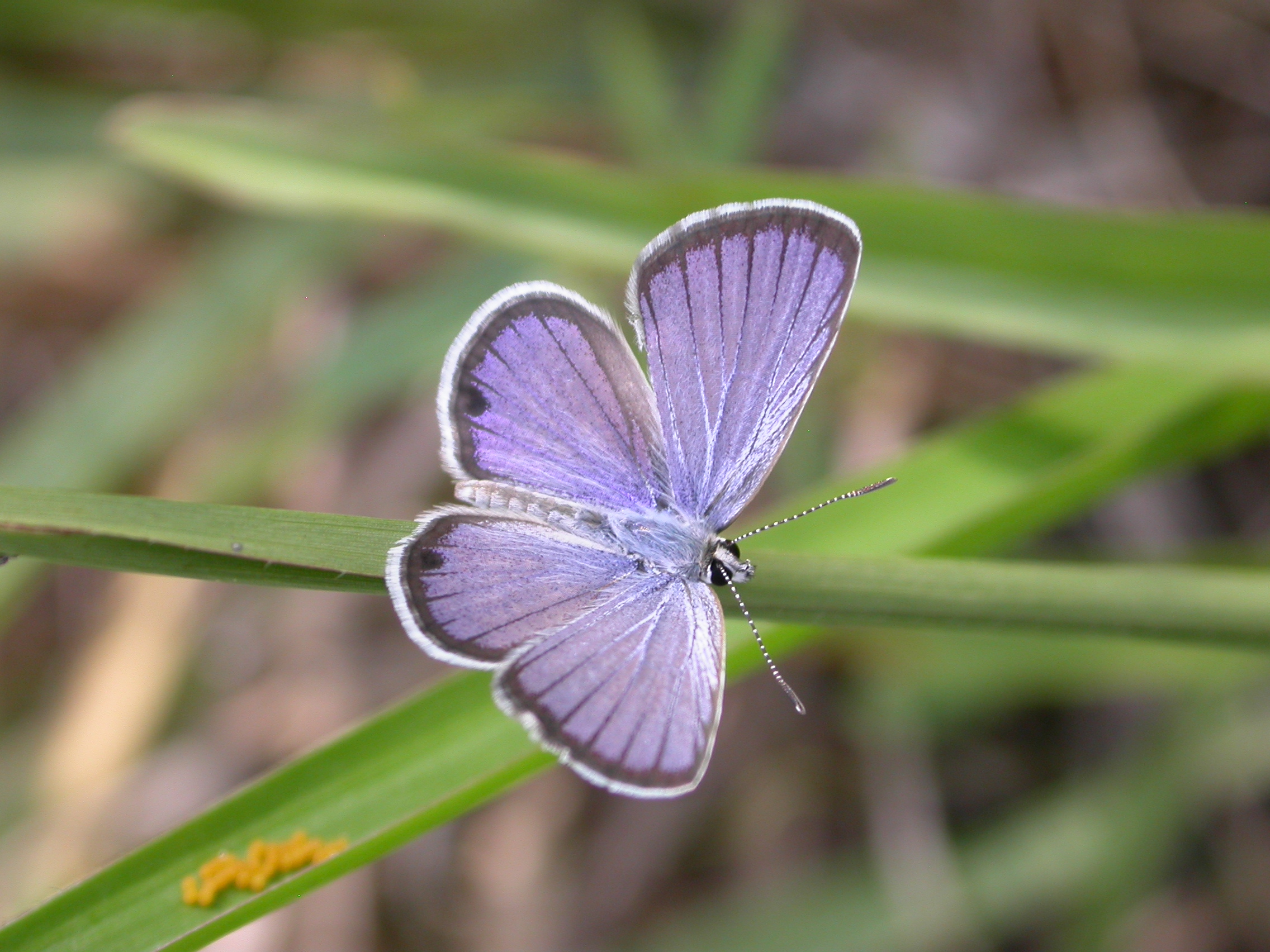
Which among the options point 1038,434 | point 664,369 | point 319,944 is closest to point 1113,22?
point 1038,434

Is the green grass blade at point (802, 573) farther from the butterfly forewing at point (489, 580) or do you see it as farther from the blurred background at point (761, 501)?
the blurred background at point (761, 501)

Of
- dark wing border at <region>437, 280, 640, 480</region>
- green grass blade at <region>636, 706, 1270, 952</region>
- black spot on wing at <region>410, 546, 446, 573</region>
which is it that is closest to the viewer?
black spot on wing at <region>410, 546, 446, 573</region>

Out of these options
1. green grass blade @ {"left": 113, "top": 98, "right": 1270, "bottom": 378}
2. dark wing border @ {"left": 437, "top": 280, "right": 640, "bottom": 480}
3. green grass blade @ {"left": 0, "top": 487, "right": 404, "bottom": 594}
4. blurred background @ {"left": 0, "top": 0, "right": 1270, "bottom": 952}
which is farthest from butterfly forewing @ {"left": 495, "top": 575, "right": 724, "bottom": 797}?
blurred background @ {"left": 0, "top": 0, "right": 1270, "bottom": 952}

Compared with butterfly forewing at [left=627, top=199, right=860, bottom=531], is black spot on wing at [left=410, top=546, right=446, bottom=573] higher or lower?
lower

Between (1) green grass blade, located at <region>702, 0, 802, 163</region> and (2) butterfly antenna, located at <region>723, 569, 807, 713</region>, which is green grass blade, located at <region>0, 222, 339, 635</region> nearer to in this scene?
(1) green grass blade, located at <region>702, 0, 802, 163</region>

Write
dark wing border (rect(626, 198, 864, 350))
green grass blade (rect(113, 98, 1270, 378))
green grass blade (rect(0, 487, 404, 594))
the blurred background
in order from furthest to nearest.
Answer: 1. the blurred background
2. green grass blade (rect(113, 98, 1270, 378))
3. dark wing border (rect(626, 198, 864, 350))
4. green grass blade (rect(0, 487, 404, 594))

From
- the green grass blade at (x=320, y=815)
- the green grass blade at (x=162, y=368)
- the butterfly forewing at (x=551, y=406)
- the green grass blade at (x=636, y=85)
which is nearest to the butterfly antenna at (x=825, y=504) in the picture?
the butterfly forewing at (x=551, y=406)
